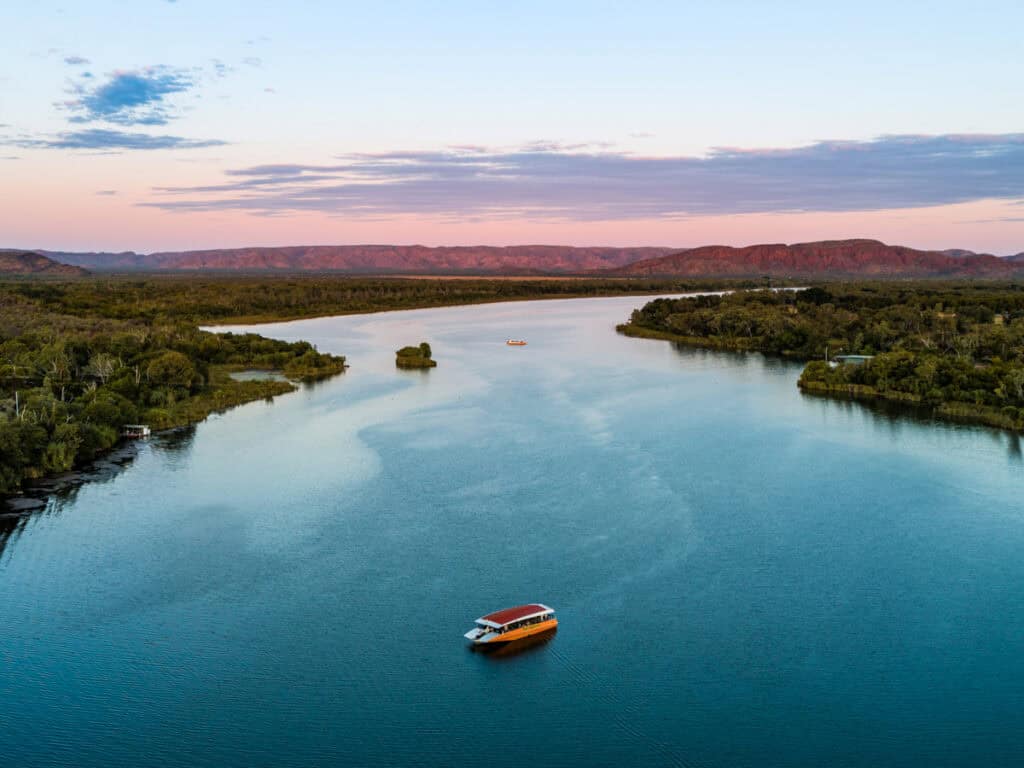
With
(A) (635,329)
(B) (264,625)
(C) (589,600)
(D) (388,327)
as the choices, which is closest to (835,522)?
(C) (589,600)

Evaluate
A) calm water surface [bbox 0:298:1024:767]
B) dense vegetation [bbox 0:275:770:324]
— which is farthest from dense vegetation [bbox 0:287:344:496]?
dense vegetation [bbox 0:275:770:324]

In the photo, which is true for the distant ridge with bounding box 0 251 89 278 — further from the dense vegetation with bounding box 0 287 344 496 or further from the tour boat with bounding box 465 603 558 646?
the tour boat with bounding box 465 603 558 646

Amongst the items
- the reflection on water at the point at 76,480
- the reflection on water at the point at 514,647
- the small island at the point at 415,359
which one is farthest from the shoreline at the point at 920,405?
the reflection on water at the point at 76,480

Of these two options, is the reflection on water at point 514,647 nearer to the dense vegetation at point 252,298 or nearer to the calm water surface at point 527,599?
the calm water surface at point 527,599

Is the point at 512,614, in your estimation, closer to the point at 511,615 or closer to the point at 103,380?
the point at 511,615

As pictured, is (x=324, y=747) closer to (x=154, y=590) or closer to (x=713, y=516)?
(x=154, y=590)

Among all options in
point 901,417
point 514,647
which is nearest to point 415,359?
point 901,417
